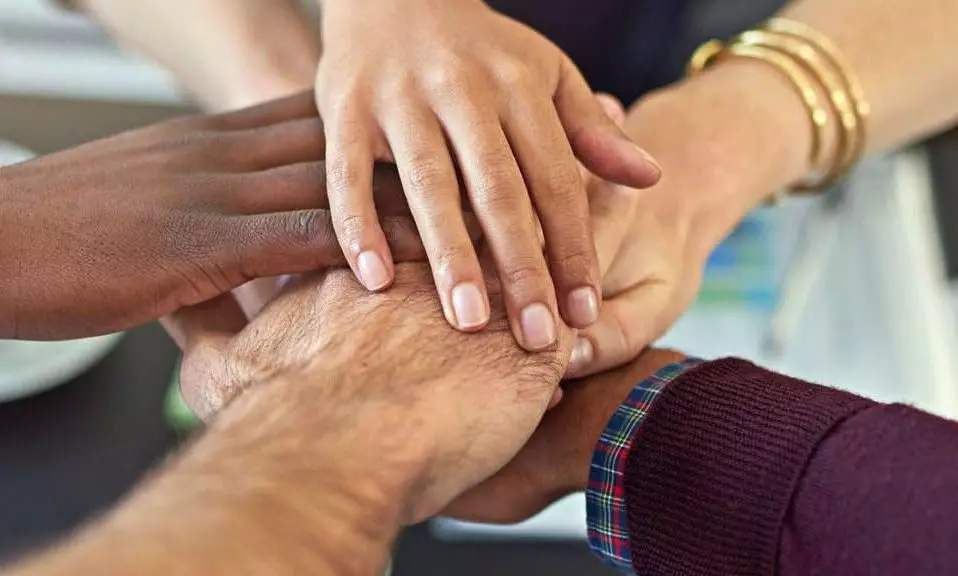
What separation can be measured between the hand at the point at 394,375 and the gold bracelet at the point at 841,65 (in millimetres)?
379

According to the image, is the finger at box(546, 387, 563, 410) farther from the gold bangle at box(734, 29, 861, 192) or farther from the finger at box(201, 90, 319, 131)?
the gold bangle at box(734, 29, 861, 192)

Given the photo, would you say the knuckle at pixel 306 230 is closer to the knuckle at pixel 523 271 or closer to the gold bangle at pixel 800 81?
the knuckle at pixel 523 271

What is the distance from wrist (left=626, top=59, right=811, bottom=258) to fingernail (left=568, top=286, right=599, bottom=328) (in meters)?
0.20

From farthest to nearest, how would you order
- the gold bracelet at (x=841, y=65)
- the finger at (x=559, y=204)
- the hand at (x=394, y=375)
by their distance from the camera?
the gold bracelet at (x=841, y=65) → the finger at (x=559, y=204) → the hand at (x=394, y=375)

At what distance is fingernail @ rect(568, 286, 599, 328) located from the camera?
0.55 metres

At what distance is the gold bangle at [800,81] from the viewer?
77cm

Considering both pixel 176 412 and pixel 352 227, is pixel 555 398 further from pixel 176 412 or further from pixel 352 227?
pixel 176 412

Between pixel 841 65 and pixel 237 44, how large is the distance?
20.2 inches

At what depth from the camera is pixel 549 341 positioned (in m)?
0.53

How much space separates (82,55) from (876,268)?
1062 mm

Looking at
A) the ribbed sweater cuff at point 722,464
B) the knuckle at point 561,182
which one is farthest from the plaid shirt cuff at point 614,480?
the knuckle at point 561,182

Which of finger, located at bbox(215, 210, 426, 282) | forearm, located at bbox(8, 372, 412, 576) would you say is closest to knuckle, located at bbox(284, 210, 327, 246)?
finger, located at bbox(215, 210, 426, 282)

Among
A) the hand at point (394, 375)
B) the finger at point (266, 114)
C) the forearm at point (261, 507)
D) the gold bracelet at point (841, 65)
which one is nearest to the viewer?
the forearm at point (261, 507)

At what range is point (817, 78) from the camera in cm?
78
